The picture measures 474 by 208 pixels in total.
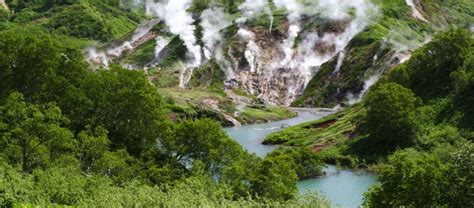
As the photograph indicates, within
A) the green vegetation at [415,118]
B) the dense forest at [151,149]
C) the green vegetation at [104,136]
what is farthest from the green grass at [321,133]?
the green vegetation at [104,136]

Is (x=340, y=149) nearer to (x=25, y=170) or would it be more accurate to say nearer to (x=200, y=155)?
(x=200, y=155)

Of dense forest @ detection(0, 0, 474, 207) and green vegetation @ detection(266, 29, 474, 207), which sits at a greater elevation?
dense forest @ detection(0, 0, 474, 207)

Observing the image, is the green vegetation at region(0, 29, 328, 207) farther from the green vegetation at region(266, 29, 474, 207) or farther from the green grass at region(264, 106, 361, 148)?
the green grass at region(264, 106, 361, 148)

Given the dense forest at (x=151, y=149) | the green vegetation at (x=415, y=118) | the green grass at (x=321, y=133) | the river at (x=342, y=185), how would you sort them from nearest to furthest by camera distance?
the dense forest at (x=151, y=149), the river at (x=342, y=185), the green vegetation at (x=415, y=118), the green grass at (x=321, y=133)

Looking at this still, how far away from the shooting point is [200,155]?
82125 millimetres

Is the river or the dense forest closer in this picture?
the dense forest

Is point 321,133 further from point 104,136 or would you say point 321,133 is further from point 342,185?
point 104,136

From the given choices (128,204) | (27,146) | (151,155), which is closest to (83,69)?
(151,155)

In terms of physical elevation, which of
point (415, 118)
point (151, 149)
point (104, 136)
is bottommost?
point (415, 118)

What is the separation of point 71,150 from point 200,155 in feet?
58.1

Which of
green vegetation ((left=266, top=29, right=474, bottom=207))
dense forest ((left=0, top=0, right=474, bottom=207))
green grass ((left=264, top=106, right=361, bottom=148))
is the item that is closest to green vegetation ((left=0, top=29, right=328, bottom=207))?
dense forest ((left=0, top=0, right=474, bottom=207))

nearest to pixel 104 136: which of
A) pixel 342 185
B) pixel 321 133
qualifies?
pixel 342 185

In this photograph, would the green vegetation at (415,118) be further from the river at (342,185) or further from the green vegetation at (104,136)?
the green vegetation at (104,136)

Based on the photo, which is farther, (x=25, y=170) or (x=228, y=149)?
(x=228, y=149)
